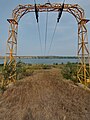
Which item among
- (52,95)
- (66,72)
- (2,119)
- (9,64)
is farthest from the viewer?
(66,72)

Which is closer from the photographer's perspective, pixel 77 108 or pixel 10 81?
pixel 77 108

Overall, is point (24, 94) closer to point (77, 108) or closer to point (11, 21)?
point (77, 108)

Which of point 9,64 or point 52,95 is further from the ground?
point 9,64

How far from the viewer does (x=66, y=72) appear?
11.7 meters

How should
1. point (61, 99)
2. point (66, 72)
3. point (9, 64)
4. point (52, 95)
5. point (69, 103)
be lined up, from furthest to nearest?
point (66, 72)
point (9, 64)
point (52, 95)
point (61, 99)
point (69, 103)

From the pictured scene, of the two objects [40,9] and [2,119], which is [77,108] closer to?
[2,119]

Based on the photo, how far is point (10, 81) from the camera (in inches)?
389

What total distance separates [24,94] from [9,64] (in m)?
3.08

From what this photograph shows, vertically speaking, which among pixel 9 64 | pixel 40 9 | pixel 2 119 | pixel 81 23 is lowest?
pixel 2 119

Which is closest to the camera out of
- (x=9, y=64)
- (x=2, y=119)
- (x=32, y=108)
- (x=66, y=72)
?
(x=2, y=119)

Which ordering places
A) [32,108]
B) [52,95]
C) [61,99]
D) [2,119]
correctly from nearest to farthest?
[2,119]
[32,108]
[61,99]
[52,95]

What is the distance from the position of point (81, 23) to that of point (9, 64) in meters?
4.63

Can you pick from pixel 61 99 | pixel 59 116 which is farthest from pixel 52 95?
pixel 59 116

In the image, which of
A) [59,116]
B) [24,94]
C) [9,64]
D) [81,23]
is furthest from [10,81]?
[59,116]
